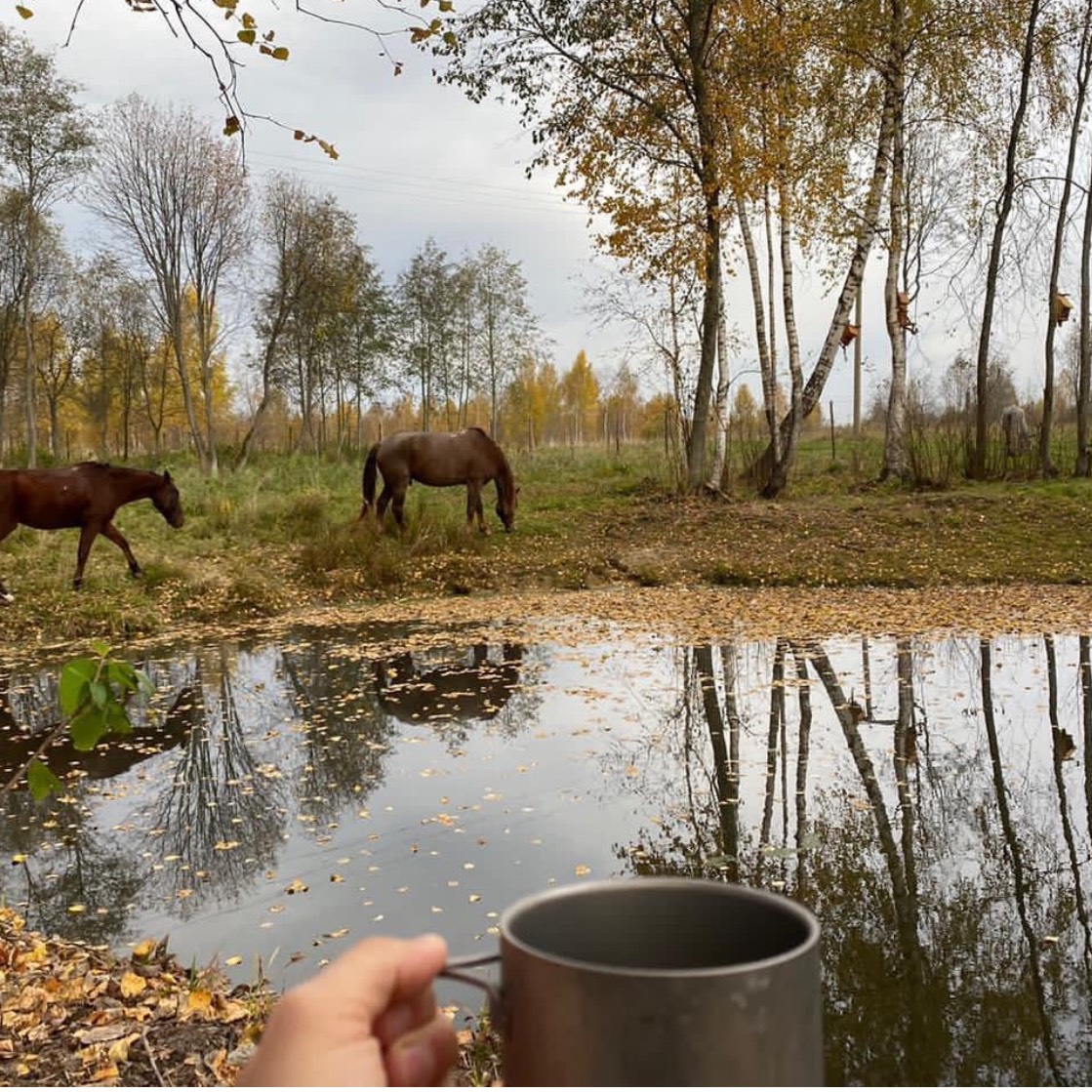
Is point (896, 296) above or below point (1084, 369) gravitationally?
above

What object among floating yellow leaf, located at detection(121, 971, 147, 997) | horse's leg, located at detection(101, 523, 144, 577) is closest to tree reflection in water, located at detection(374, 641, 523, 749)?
floating yellow leaf, located at detection(121, 971, 147, 997)

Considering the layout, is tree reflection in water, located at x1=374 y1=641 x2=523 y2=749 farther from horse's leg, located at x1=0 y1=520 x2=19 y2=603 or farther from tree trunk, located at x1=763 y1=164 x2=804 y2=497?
tree trunk, located at x1=763 y1=164 x2=804 y2=497

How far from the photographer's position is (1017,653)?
7121 millimetres

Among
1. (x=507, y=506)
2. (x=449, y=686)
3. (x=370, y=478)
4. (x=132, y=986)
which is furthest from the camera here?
(x=507, y=506)

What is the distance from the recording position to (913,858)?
3.61 meters

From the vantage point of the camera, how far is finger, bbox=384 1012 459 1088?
742 millimetres

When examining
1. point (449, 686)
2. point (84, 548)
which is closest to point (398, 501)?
point (84, 548)

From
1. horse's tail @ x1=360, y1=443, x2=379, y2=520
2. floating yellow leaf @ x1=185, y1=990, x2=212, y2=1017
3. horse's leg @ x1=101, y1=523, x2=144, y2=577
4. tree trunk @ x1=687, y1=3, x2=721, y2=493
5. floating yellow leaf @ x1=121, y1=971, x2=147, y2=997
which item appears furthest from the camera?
tree trunk @ x1=687, y1=3, x2=721, y2=493

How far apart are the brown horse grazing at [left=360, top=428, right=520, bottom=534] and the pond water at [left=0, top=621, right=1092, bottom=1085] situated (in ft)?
23.3

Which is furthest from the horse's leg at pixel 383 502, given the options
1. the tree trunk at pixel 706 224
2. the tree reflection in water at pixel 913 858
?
the tree reflection in water at pixel 913 858

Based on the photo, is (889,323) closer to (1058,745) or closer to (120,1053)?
(1058,745)

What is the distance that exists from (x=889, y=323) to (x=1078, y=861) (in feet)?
54.6

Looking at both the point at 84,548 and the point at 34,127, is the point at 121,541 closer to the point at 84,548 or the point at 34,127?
the point at 84,548

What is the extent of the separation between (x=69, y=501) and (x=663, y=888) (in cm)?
1165
